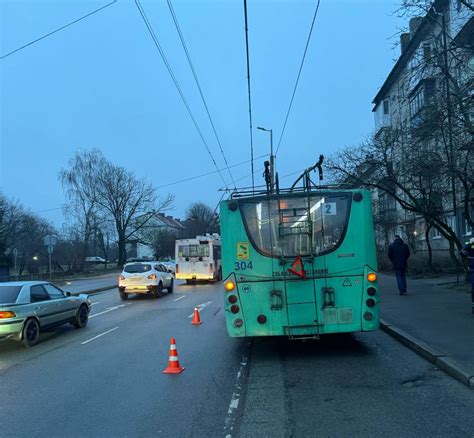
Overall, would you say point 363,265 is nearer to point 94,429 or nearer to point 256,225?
point 256,225

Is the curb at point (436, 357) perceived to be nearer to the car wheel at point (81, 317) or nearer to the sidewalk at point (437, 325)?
the sidewalk at point (437, 325)

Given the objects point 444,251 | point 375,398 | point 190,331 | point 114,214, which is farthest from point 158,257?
point 375,398

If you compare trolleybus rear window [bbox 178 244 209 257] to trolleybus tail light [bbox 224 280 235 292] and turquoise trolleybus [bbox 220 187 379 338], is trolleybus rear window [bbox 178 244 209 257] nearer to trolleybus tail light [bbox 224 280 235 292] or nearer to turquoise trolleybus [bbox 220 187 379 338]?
turquoise trolleybus [bbox 220 187 379 338]

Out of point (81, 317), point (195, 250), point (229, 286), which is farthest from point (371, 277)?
point (195, 250)

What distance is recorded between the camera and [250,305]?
8.17 metres

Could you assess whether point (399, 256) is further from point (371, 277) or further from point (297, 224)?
point (297, 224)

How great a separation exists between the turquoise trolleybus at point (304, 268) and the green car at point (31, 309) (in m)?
4.70

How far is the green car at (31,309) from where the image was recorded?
991 cm

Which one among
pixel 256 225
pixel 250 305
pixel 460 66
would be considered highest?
pixel 460 66

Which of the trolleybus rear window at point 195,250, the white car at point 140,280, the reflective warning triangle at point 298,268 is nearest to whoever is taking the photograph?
the reflective warning triangle at point 298,268

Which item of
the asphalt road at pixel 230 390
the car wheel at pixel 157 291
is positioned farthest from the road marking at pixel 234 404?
→ the car wheel at pixel 157 291

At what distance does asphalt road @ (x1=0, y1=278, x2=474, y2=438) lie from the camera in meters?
5.01

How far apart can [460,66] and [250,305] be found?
899 centimetres

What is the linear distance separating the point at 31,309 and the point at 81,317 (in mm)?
2611
